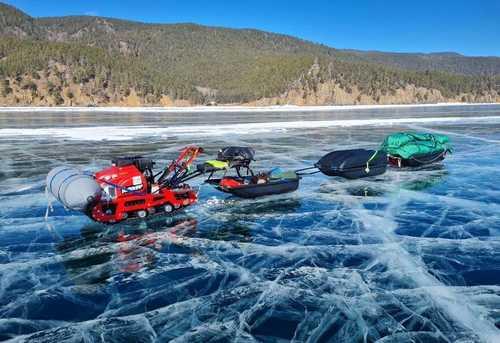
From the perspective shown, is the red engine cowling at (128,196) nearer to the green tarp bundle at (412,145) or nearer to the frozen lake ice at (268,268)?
the frozen lake ice at (268,268)

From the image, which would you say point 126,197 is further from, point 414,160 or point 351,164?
point 414,160

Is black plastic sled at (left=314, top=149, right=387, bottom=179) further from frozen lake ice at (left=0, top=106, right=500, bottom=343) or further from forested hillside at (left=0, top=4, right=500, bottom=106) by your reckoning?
forested hillside at (left=0, top=4, right=500, bottom=106)

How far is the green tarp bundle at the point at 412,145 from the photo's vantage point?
1659 centimetres

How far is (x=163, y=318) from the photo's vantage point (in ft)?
19.3

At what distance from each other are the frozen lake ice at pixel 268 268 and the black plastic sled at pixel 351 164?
762 mm

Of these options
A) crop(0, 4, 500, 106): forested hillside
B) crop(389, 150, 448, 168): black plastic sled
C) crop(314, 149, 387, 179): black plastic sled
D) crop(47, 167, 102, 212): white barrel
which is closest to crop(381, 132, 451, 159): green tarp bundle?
crop(389, 150, 448, 168): black plastic sled

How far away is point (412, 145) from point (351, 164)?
12.8 ft

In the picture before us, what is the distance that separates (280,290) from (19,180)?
1040cm

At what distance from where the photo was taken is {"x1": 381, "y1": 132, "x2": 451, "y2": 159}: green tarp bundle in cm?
1659

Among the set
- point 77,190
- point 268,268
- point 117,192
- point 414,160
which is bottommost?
point 268,268

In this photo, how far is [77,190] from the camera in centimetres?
887

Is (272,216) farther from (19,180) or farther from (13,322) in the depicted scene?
(19,180)

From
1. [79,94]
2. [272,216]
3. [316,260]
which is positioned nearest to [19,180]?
[272,216]

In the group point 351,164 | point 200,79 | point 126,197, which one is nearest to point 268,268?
point 126,197
